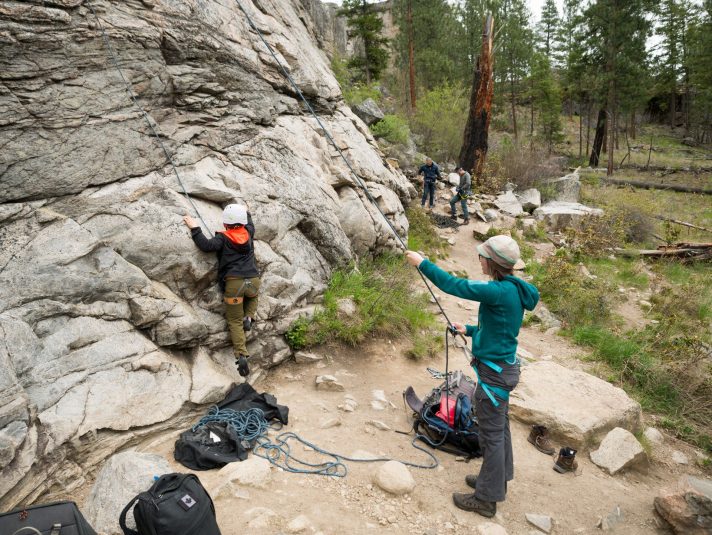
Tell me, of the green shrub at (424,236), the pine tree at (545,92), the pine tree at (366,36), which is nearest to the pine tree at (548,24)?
the pine tree at (545,92)

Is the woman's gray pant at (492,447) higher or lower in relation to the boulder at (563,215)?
lower

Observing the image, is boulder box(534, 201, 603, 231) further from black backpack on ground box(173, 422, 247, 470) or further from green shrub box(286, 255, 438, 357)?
black backpack on ground box(173, 422, 247, 470)

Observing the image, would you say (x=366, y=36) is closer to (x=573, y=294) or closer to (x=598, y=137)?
(x=598, y=137)

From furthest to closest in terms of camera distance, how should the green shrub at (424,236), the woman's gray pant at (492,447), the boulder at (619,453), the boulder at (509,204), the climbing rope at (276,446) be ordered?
the boulder at (509,204) → the green shrub at (424,236) → the boulder at (619,453) → the climbing rope at (276,446) → the woman's gray pant at (492,447)

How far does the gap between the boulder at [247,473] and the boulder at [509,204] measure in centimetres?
1325

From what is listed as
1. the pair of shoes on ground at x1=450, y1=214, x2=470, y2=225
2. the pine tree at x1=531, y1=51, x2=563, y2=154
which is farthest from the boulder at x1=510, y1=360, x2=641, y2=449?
the pine tree at x1=531, y1=51, x2=563, y2=154

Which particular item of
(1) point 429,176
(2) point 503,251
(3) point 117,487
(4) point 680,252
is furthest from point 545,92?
(3) point 117,487

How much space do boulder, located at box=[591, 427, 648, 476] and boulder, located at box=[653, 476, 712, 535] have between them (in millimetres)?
818

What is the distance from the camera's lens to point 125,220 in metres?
5.16

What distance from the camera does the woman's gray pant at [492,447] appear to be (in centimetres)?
392

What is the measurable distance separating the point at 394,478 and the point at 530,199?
14265 mm

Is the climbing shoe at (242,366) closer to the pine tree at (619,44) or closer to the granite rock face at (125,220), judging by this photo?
the granite rock face at (125,220)

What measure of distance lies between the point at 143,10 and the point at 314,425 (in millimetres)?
5760

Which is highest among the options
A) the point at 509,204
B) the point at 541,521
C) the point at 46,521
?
the point at 509,204
